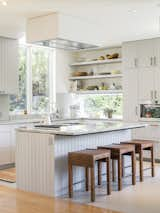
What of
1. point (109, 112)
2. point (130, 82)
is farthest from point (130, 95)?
point (109, 112)

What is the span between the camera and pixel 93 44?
5.61m

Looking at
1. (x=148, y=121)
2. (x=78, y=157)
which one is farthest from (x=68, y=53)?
(x=78, y=157)

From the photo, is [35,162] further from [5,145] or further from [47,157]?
[5,145]

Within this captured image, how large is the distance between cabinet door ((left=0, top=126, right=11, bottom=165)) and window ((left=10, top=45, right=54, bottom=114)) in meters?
1.20

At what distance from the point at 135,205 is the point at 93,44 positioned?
2659mm

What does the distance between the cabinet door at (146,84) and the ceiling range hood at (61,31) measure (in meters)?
1.94

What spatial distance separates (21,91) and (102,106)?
6.97 feet

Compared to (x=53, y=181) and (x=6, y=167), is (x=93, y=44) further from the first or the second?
(x=6, y=167)

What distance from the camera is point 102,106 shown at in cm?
877

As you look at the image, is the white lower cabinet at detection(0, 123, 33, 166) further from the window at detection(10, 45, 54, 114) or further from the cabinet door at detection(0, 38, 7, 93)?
the window at detection(10, 45, 54, 114)

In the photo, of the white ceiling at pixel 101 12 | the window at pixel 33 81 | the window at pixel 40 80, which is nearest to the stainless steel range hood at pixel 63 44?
the white ceiling at pixel 101 12

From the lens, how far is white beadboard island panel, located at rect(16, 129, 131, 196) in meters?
4.58

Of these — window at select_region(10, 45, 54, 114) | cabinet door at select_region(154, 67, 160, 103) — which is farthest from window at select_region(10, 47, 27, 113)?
cabinet door at select_region(154, 67, 160, 103)

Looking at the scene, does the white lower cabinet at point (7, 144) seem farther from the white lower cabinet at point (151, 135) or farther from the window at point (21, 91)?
the white lower cabinet at point (151, 135)
